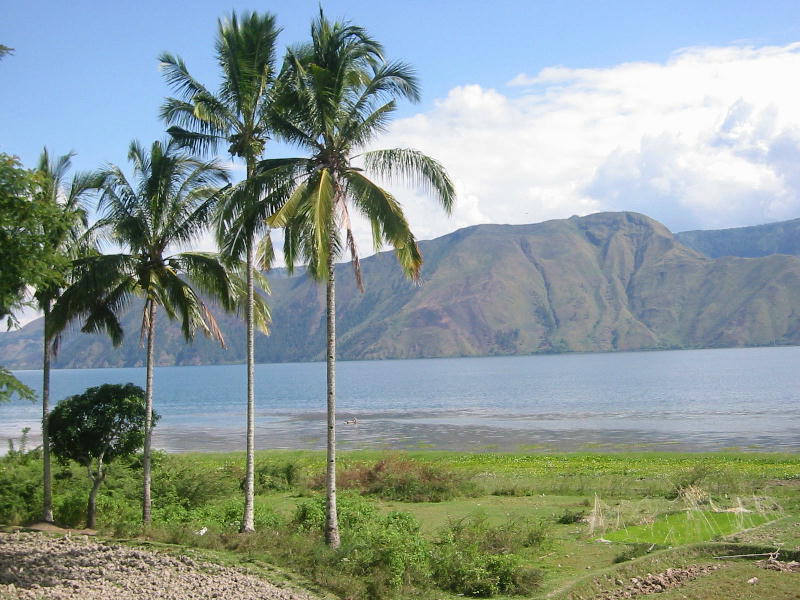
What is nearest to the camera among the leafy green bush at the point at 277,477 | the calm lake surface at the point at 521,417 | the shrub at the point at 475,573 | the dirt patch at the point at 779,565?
the dirt patch at the point at 779,565

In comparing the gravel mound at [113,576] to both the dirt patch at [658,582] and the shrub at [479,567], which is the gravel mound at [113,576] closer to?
the shrub at [479,567]

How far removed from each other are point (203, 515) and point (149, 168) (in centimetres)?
934

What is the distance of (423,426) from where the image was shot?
72.1 meters

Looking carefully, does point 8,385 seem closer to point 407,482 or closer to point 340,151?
point 340,151

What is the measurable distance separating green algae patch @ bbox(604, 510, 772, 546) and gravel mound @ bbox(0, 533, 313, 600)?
911 cm

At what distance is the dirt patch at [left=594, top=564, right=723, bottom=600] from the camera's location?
13750 millimetres

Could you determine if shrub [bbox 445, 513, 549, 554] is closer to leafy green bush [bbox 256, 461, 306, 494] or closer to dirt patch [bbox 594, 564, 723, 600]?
dirt patch [bbox 594, 564, 723, 600]

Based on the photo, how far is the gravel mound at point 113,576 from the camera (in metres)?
12.1

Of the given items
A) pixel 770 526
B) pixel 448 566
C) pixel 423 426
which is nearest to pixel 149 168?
pixel 448 566

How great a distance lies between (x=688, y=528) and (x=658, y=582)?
5.36 meters

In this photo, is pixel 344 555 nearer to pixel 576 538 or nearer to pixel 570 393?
pixel 576 538

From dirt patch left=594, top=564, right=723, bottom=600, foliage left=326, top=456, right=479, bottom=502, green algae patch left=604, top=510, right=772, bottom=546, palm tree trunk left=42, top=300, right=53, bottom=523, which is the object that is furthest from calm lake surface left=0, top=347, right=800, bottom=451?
palm tree trunk left=42, top=300, right=53, bottom=523

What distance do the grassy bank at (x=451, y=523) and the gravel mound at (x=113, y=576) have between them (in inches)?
43.2

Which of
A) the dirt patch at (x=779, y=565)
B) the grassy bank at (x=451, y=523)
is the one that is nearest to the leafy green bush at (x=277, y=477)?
the grassy bank at (x=451, y=523)
